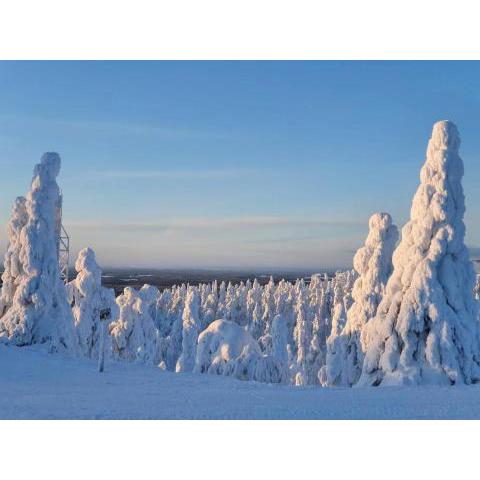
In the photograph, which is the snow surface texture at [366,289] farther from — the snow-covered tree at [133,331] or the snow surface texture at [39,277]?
the snow-covered tree at [133,331]

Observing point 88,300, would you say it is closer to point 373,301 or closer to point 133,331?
point 133,331

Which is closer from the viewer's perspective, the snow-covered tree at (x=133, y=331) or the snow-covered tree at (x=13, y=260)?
the snow-covered tree at (x=13, y=260)

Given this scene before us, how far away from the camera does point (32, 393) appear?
15.3 m

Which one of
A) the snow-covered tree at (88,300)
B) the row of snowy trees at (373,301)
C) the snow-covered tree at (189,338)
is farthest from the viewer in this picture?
the snow-covered tree at (189,338)

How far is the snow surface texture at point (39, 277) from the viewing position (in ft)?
81.8

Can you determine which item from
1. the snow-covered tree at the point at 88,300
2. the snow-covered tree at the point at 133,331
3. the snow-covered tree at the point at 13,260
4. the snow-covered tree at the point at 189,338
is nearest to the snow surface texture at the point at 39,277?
the snow-covered tree at the point at 13,260

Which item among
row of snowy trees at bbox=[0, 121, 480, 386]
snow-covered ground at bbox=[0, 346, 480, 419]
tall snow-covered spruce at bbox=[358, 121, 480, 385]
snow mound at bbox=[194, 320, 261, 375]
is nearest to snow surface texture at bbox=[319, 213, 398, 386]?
row of snowy trees at bbox=[0, 121, 480, 386]

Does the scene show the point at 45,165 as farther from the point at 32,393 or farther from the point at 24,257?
the point at 32,393

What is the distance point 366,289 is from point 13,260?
16.0 meters

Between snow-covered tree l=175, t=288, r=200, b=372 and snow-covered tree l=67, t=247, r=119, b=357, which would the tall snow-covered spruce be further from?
snow-covered tree l=175, t=288, r=200, b=372

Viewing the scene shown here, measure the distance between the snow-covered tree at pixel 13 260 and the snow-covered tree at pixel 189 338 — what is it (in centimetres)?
2016

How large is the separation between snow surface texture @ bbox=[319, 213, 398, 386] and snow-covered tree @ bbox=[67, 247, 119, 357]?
1261 centimetres

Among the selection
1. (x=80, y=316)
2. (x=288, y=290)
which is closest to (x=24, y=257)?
(x=80, y=316)

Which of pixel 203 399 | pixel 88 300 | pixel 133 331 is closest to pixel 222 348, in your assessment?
pixel 88 300
